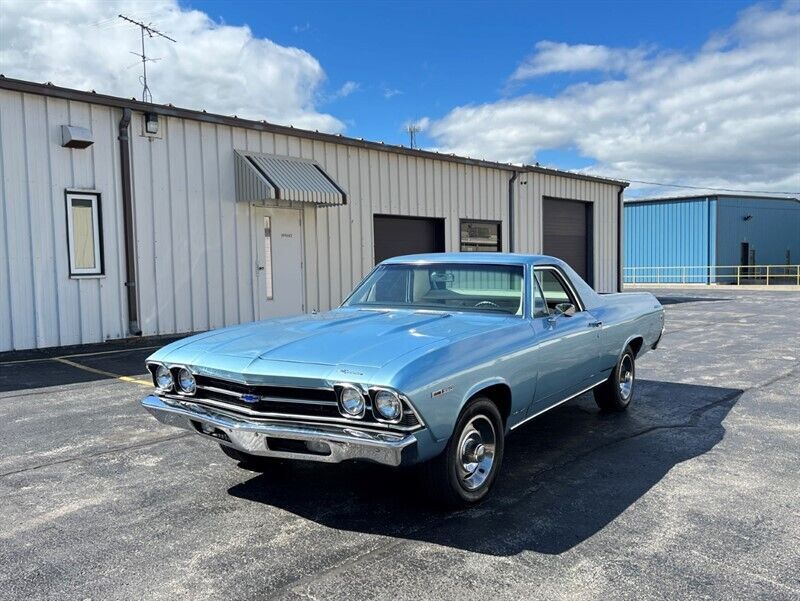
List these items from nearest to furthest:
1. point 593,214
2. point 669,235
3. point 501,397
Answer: point 501,397, point 593,214, point 669,235

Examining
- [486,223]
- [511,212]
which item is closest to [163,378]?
[486,223]

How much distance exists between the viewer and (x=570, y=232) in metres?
20.8

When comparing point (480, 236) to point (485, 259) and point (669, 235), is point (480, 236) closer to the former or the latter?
point (485, 259)

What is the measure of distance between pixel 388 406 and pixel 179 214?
9.14 m

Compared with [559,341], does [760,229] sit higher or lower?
higher

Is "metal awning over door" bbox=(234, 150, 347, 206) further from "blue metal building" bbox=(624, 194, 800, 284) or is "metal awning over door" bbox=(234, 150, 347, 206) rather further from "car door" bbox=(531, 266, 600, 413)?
"blue metal building" bbox=(624, 194, 800, 284)

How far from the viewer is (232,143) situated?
1195 centimetres

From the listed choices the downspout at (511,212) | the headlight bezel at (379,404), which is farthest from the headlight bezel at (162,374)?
the downspout at (511,212)

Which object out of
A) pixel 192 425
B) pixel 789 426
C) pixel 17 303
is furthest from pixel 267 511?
Result: pixel 17 303

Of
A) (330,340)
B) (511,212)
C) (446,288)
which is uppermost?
(511,212)

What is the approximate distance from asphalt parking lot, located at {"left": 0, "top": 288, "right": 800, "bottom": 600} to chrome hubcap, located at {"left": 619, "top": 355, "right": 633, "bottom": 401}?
0.84 ft

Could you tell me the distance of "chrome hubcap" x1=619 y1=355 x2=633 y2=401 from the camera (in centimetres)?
609

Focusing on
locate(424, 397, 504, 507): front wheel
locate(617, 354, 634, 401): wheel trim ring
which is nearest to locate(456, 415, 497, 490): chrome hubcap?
locate(424, 397, 504, 507): front wheel

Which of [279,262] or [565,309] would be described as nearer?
[565,309]
